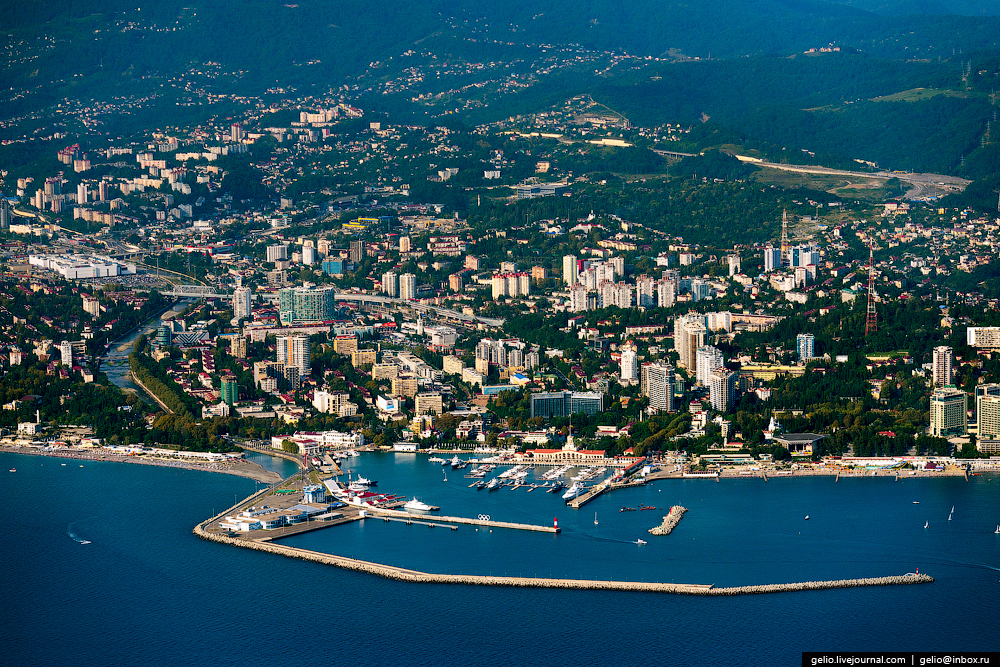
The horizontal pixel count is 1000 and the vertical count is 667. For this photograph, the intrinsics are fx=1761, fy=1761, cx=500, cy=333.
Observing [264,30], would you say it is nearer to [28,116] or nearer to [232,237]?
[28,116]

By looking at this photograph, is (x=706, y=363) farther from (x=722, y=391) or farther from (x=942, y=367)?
(x=942, y=367)

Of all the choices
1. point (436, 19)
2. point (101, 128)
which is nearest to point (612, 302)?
point (101, 128)

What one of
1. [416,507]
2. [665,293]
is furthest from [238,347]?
[416,507]

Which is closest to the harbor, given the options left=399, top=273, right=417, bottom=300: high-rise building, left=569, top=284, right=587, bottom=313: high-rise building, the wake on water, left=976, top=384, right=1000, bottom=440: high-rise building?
the wake on water

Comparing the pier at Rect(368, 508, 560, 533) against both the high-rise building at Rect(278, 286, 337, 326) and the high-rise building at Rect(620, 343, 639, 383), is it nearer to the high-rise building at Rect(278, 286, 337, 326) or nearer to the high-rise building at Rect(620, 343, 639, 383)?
the high-rise building at Rect(620, 343, 639, 383)

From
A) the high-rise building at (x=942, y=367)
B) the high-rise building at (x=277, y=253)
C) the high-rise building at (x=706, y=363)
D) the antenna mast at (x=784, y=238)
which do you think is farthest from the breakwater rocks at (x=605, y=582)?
the high-rise building at (x=277, y=253)

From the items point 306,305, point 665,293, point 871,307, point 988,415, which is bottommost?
point 988,415
